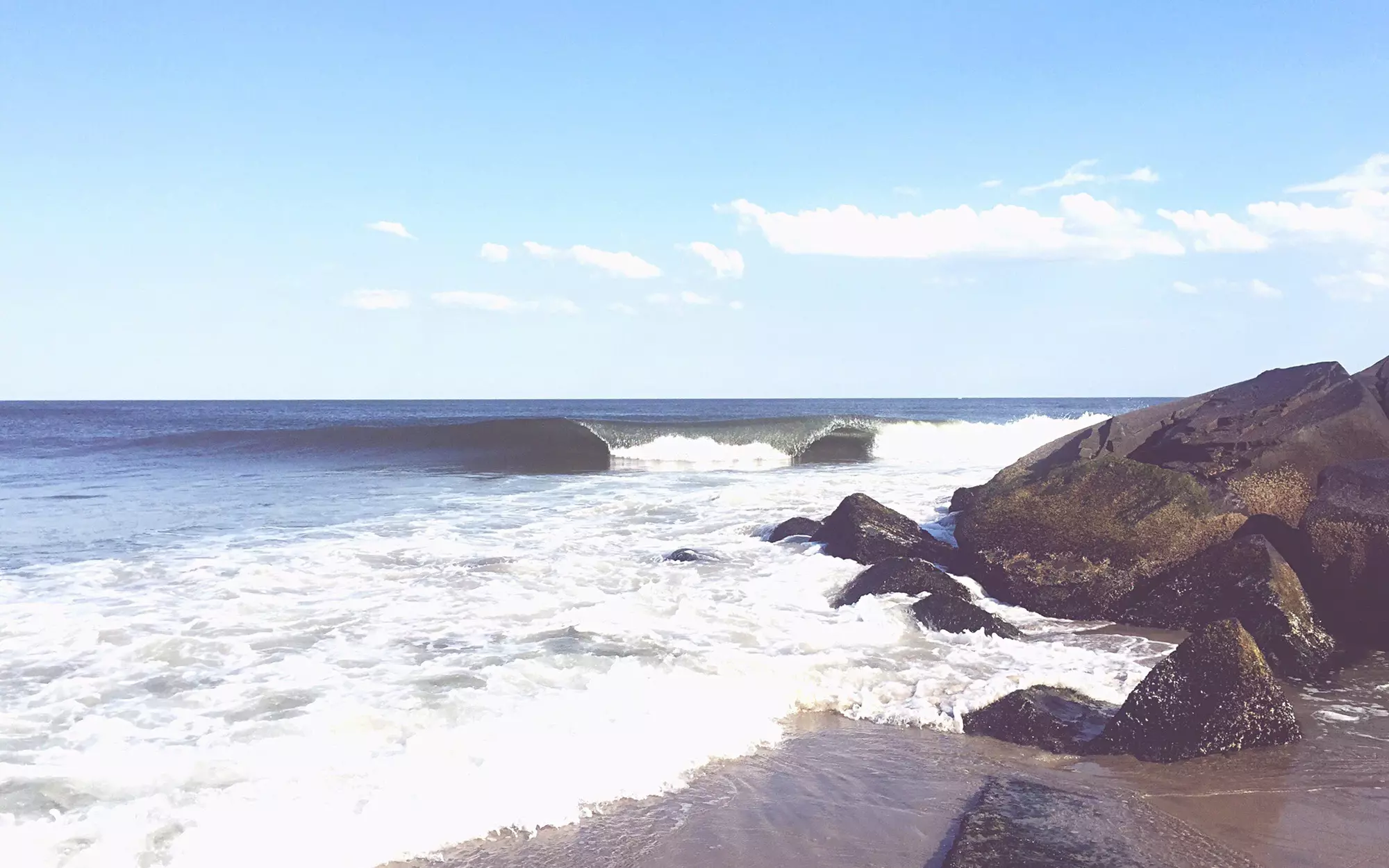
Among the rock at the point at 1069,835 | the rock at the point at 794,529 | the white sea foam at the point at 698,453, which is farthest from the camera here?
the white sea foam at the point at 698,453

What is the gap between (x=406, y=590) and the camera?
26.5 feet

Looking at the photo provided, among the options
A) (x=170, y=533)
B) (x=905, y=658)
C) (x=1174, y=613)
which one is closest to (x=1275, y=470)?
(x=1174, y=613)

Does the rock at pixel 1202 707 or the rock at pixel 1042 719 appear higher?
the rock at pixel 1202 707

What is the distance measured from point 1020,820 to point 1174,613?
4.27m

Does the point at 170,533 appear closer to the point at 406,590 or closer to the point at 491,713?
the point at 406,590

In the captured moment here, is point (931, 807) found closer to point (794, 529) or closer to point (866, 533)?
point (866, 533)

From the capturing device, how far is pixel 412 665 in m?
5.97

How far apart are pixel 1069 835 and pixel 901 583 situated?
4.16m

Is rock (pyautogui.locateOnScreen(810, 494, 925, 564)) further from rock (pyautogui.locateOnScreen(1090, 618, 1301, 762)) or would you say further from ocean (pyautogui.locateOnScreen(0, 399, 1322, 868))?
rock (pyautogui.locateOnScreen(1090, 618, 1301, 762))

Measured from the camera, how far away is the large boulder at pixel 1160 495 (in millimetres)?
7414

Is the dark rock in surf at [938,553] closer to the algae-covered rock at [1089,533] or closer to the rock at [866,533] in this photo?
the rock at [866,533]

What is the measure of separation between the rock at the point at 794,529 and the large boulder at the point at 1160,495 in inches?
66.6

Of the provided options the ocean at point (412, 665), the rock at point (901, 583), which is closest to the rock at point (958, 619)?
the ocean at point (412, 665)

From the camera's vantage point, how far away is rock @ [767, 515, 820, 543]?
403 inches
